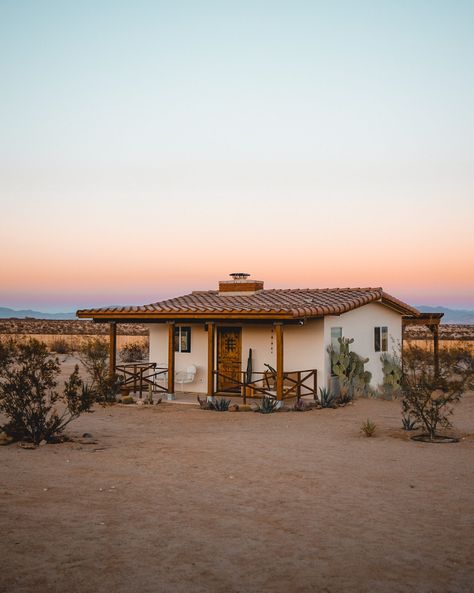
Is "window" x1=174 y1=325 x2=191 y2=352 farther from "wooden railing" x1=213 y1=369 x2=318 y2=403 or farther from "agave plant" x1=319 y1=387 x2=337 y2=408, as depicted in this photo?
"agave plant" x1=319 y1=387 x2=337 y2=408

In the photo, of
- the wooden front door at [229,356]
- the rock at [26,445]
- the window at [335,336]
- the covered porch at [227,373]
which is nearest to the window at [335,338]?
the window at [335,336]

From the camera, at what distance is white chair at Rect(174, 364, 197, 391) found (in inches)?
787

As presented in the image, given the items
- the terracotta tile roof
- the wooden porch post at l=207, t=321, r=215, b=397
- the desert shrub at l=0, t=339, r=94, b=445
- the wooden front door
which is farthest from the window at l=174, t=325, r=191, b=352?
the desert shrub at l=0, t=339, r=94, b=445

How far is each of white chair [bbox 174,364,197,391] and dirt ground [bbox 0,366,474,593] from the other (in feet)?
23.8

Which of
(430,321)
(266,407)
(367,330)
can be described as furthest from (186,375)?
(430,321)

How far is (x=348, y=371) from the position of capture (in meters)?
18.9

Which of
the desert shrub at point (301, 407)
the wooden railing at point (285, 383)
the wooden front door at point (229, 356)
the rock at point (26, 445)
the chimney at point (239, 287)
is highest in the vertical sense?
the chimney at point (239, 287)

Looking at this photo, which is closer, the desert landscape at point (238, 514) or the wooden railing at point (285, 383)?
the desert landscape at point (238, 514)

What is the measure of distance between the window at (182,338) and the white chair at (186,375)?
0.65m

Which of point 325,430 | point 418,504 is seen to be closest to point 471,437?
point 325,430

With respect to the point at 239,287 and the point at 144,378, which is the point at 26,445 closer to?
the point at 144,378

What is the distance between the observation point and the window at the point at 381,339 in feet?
70.1

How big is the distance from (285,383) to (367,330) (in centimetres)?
374

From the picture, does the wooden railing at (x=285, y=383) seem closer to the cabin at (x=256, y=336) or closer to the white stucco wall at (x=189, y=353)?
the cabin at (x=256, y=336)
